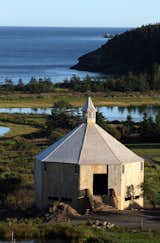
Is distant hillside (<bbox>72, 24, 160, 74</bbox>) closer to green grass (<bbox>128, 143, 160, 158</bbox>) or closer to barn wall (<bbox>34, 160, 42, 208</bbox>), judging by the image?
green grass (<bbox>128, 143, 160, 158</bbox>)

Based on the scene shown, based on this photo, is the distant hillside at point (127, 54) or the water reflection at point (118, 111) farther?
the distant hillside at point (127, 54)

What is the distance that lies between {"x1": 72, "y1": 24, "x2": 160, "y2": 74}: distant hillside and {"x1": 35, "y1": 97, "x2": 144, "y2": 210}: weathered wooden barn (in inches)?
4720

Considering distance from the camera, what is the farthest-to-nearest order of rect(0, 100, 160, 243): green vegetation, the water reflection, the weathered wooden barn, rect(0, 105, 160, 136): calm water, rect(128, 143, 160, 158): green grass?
the water reflection
rect(0, 105, 160, 136): calm water
rect(128, 143, 160, 158): green grass
the weathered wooden barn
rect(0, 100, 160, 243): green vegetation

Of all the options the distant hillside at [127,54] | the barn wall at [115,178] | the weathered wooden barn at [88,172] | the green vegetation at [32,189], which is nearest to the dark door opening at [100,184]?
the weathered wooden barn at [88,172]

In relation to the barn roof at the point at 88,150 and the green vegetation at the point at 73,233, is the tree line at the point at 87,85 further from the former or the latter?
the green vegetation at the point at 73,233

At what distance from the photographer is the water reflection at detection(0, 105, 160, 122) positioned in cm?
7062

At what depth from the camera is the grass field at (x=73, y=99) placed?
3142 inches

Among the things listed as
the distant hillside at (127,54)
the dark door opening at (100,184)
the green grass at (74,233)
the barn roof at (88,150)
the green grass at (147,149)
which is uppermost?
the distant hillside at (127,54)

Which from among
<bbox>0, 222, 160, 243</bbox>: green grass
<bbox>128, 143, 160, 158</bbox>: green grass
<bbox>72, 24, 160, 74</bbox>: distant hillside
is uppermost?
<bbox>72, 24, 160, 74</bbox>: distant hillside

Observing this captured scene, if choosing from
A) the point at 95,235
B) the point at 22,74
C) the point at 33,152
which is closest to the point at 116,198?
the point at 95,235

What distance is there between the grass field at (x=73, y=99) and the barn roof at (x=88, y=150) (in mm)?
48965

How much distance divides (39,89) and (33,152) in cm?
5108

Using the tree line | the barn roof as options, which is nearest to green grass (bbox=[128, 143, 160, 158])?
the barn roof

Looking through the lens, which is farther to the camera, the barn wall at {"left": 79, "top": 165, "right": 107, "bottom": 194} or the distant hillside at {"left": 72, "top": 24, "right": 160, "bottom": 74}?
the distant hillside at {"left": 72, "top": 24, "right": 160, "bottom": 74}
